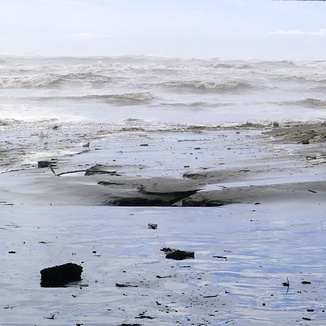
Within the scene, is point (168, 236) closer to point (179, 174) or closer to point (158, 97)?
point (179, 174)

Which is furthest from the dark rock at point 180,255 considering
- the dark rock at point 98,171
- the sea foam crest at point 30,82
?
the sea foam crest at point 30,82

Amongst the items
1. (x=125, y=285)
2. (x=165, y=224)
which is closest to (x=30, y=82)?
(x=165, y=224)

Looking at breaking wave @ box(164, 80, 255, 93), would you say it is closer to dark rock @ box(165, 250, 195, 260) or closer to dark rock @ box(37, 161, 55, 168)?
dark rock @ box(37, 161, 55, 168)

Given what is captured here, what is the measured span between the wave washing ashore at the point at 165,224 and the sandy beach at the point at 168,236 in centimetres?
1

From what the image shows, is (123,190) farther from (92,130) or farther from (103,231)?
(92,130)

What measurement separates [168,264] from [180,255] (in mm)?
187

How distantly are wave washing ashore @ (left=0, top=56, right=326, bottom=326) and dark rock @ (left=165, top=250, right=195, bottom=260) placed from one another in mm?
57

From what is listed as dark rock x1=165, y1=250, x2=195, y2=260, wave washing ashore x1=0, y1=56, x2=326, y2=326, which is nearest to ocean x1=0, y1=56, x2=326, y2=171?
wave washing ashore x1=0, y1=56, x2=326, y2=326

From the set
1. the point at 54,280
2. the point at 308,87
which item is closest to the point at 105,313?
the point at 54,280

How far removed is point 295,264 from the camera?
4.33m

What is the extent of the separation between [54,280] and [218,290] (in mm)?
961

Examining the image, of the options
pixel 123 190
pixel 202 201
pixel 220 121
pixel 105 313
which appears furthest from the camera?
pixel 220 121

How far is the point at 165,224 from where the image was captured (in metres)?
5.71

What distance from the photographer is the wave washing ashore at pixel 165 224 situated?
3549 mm
